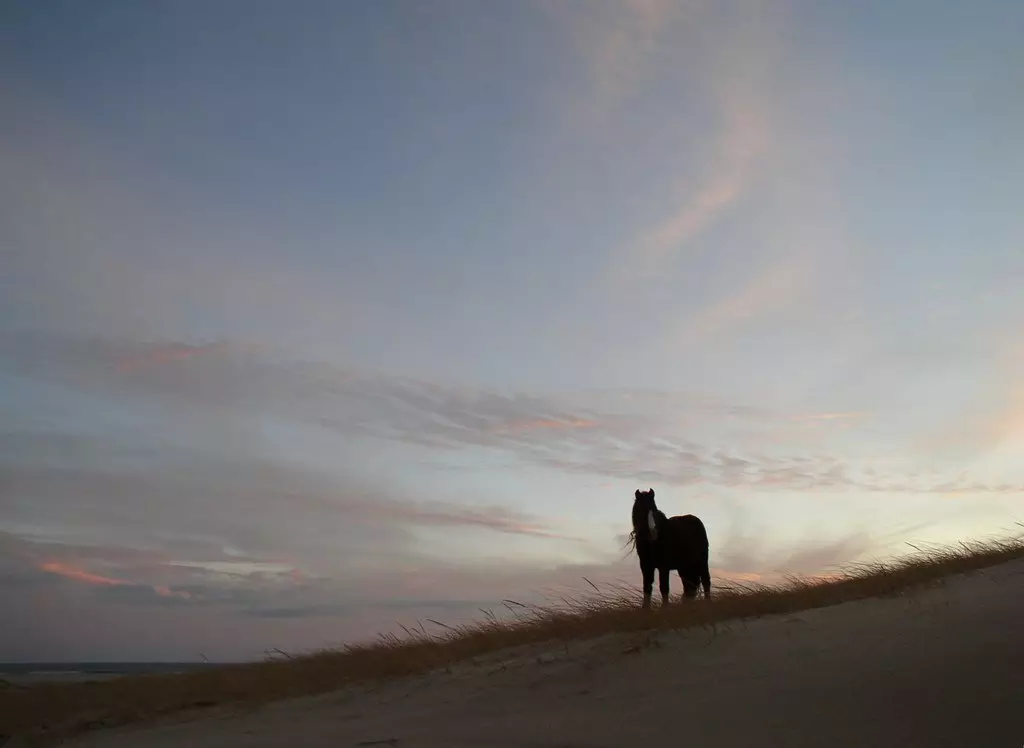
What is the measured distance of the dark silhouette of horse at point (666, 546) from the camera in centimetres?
1082

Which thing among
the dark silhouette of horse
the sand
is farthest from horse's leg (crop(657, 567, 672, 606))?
the sand

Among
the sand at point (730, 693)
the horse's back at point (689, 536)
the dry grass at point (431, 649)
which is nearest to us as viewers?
the sand at point (730, 693)

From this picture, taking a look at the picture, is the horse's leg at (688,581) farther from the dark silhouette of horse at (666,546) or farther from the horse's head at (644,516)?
the horse's head at (644,516)

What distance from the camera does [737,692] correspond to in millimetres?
5305

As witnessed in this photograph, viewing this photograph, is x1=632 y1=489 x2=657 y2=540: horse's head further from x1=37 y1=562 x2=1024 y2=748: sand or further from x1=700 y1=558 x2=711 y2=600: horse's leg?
x1=37 y1=562 x2=1024 y2=748: sand

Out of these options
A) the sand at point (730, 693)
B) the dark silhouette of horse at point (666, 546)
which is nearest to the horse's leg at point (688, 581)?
the dark silhouette of horse at point (666, 546)

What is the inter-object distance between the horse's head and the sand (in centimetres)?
314

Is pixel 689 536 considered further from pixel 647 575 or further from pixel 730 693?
pixel 730 693

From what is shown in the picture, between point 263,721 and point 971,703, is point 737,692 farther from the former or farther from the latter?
point 263,721

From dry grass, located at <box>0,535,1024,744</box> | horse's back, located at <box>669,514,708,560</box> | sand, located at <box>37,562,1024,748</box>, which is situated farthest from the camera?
horse's back, located at <box>669,514,708,560</box>

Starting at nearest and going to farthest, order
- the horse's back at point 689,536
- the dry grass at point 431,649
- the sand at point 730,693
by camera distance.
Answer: the sand at point 730,693 → the dry grass at point 431,649 → the horse's back at point 689,536

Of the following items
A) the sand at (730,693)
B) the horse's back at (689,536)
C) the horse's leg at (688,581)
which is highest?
the horse's back at (689,536)

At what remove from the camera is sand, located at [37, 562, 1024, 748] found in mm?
4469

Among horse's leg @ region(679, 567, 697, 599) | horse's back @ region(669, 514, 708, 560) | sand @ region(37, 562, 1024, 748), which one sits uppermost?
horse's back @ region(669, 514, 708, 560)
